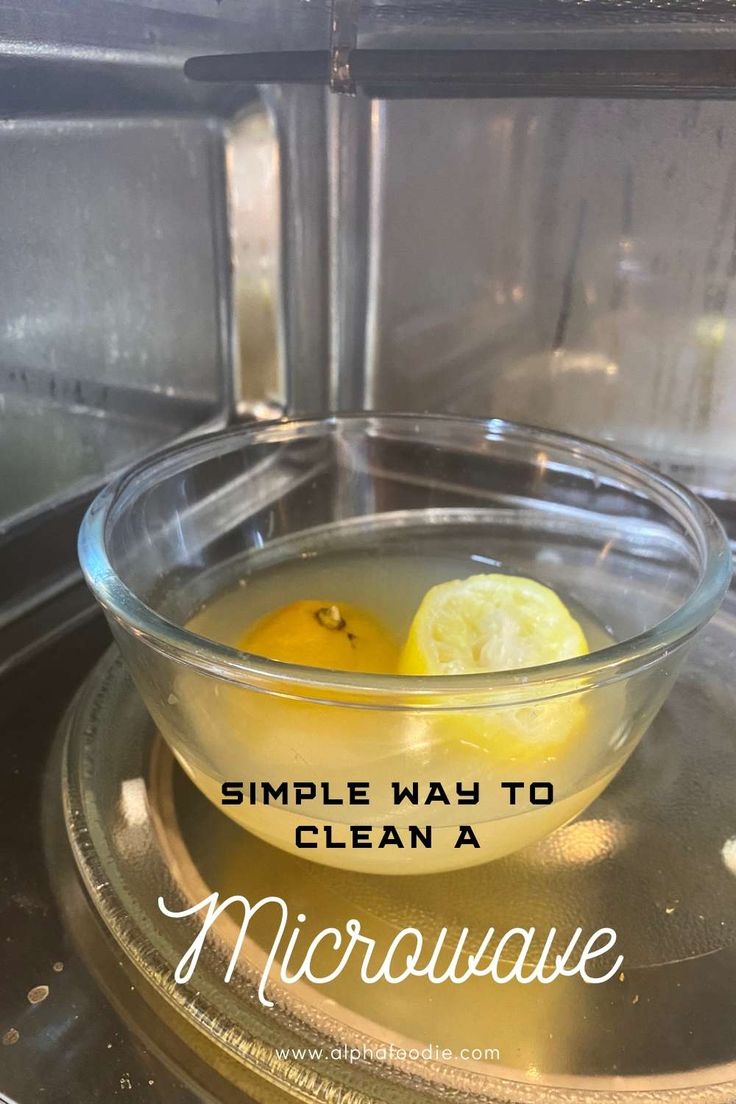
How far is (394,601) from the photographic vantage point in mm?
708

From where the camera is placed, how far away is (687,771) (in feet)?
1.92

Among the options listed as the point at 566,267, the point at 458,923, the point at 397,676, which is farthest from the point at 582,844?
the point at 566,267

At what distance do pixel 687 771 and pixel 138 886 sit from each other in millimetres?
343

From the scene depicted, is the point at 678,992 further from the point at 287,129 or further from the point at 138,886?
the point at 287,129

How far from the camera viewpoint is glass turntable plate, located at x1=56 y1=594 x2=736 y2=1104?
1.31 feet

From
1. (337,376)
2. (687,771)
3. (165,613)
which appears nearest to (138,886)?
(165,613)

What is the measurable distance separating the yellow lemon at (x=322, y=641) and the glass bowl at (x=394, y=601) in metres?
0.06

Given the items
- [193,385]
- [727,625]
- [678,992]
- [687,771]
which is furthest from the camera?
[193,385]

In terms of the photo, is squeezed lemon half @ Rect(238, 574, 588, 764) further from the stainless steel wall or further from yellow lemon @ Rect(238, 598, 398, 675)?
the stainless steel wall

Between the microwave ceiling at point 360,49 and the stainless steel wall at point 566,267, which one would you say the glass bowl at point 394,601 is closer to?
the stainless steel wall at point 566,267

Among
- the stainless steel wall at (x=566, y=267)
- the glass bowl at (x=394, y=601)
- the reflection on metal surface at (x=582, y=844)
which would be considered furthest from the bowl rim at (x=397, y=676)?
the stainless steel wall at (x=566, y=267)

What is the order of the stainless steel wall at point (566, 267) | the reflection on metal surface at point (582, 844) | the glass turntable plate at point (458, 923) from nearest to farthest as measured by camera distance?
1. the glass turntable plate at point (458, 923)
2. the reflection on metal surface at point (582, 844)
3. the stainless steel wall at point (566, 267)

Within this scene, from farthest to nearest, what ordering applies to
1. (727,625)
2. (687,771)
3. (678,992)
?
(727,625), (687,771), (678,992)

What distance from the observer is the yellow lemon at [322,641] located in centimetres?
56
